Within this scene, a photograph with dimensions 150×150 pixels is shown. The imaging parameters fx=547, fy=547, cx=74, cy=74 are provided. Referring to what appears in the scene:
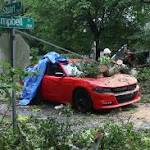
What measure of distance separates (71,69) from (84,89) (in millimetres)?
1218

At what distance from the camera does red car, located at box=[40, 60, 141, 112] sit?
584 inches

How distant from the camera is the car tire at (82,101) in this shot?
1504 centimetres

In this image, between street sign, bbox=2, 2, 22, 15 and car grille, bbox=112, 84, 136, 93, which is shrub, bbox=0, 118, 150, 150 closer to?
street sign, bbox=2, 2, 22, 15

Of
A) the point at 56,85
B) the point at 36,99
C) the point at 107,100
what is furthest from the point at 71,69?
the point at 107,100

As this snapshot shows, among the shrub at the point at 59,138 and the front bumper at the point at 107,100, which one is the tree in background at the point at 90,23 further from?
the shrub at the point at 59,138

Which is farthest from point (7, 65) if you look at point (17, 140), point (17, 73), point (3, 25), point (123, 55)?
point (123, 55)

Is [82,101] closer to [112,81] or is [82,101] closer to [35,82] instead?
[112,81]

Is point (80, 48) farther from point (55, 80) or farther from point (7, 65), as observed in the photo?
point (7, 65)

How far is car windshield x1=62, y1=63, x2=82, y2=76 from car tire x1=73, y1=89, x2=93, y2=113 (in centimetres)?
67

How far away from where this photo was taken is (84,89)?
595 inches

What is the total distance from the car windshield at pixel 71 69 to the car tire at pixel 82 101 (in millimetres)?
665

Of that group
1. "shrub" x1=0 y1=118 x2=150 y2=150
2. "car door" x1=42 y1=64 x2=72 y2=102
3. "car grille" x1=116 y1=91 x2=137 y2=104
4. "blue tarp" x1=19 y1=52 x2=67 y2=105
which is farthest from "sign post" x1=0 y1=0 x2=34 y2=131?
"blue tarp" x1=19 y1=52 x2=67 y2=105

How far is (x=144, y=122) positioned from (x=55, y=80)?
368 cm

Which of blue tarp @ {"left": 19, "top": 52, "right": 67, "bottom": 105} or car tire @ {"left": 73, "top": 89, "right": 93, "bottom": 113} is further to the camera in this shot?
blue tarp @ {"left": 19, "top": 52, "right": 67, "bottom": 105}
